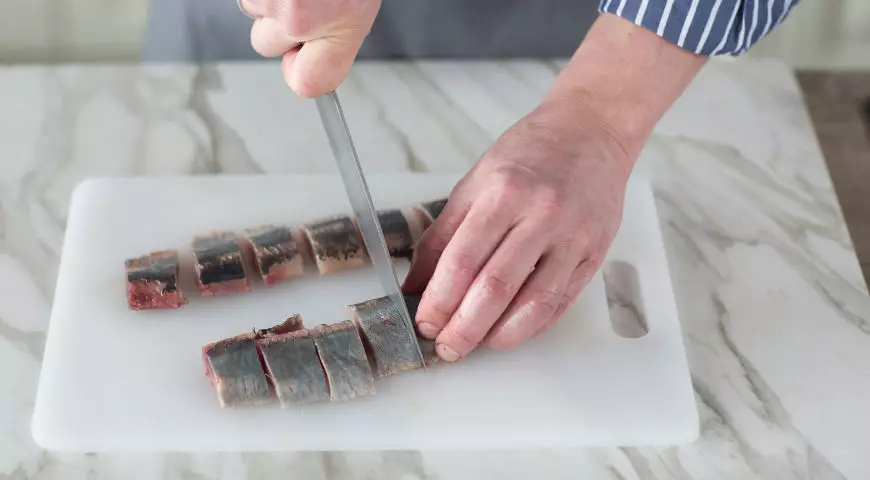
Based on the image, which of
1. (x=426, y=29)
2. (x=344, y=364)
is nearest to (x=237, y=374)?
(x=344, y=364)

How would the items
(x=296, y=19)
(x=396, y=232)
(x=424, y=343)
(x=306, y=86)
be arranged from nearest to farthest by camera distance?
(x=296, y=19) → (x=306, y=86) → (x=424, y=343) → (x=396, y=232)

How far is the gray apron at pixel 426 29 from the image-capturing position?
2861mm

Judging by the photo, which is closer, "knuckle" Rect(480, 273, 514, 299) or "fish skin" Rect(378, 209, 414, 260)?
"knuckle" Rect(480, 273, 514, 299)

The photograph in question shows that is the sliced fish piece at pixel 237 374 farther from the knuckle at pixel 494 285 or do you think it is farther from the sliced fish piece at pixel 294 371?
the knuckle at pixel 494 285

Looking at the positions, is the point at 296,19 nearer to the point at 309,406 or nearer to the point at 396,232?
the point at 396,232

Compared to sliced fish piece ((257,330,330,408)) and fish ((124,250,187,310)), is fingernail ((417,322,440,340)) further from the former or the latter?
fish ((124,250,187,310))

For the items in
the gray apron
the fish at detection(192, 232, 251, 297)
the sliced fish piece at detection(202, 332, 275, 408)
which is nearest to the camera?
the sliced fish piece at detection(202, 332, 275, 408)

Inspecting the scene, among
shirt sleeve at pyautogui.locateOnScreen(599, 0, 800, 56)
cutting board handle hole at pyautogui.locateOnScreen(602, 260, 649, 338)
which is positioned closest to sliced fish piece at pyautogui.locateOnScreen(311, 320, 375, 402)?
cutting board handle hole at pyautogui.locateOnScreen(602, 260, 649, 338)

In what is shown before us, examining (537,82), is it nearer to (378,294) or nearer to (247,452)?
(378,294)

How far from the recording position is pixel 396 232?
2422mm

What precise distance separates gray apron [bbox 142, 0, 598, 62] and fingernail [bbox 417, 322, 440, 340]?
3.52 feet

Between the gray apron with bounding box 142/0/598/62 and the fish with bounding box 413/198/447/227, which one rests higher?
the gray apron with bounding box 142/0/598/62

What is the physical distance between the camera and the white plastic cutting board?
2102mm

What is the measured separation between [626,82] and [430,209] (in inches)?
22.1
